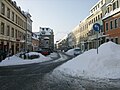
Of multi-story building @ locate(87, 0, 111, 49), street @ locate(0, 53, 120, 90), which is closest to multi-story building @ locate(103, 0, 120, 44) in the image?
multi-story building @ locate(87, 0, 111, 49)

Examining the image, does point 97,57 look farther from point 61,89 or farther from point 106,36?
point 106,36

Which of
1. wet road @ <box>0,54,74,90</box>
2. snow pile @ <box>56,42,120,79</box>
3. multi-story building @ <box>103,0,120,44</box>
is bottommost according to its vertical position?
wet road @ <box>0,54,74,90</box>

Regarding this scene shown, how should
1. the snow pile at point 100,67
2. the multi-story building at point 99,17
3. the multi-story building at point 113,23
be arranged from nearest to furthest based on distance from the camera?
the snow pile at point 100,67, the multi-story building at point 113,23, the multi-story building at point 99,17

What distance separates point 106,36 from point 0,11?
72.1 ft

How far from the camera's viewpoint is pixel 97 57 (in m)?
15.6

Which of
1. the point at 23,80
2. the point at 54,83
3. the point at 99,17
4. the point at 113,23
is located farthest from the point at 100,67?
the point at 99,17

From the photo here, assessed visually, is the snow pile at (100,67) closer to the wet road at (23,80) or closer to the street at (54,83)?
the street at (54,83)

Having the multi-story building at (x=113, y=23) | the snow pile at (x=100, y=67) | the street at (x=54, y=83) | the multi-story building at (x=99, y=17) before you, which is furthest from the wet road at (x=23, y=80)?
the multi-story building at (x=99, y=17)

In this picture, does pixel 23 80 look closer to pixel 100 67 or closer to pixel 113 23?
pixel 100 67

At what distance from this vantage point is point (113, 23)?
40.9 meters

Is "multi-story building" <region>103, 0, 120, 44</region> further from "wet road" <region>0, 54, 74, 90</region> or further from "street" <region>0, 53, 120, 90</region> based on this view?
"street" <region>0, 53, 120, 90</region>

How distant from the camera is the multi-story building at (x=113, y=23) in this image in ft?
127

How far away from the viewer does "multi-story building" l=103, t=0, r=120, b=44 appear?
38.8 m

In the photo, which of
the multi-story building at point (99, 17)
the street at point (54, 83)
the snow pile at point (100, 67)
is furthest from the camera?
the multi-story building at point (99, 17)
